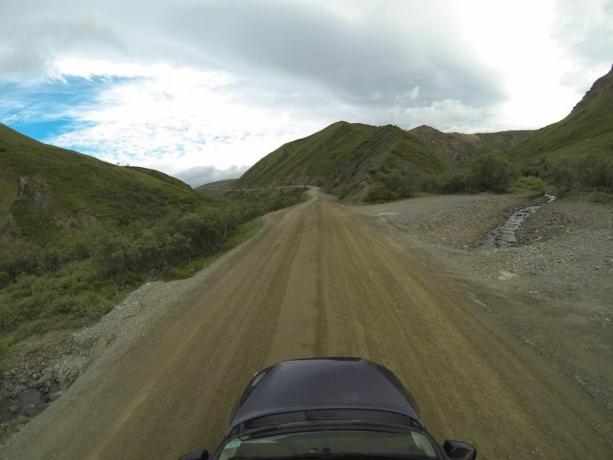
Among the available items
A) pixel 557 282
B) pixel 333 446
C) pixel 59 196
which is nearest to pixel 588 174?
pixel 557 282

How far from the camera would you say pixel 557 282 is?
9.48m

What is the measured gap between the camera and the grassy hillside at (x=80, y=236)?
12.6 meters

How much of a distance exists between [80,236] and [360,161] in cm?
6476

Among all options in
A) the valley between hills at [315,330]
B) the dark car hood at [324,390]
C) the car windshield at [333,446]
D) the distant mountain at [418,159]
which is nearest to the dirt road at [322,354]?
the valley between hills at [315,330]

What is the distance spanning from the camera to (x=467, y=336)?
698 cm

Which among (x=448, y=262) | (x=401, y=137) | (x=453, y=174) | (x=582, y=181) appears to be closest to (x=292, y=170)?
(x=401, y=137)

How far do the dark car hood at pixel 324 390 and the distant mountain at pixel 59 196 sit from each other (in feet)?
142

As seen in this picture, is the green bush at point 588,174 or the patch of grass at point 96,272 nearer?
the patch of grass at point 96,272

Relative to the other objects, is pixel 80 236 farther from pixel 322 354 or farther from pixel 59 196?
pixel 322 354

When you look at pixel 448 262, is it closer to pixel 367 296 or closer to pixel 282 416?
pixel 367 296

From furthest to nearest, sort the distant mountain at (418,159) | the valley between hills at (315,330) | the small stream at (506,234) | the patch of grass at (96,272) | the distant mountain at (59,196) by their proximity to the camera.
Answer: the distant mountain at (59,196) < the distant mountain at (418,159) < the small stream at (506,234) < the patch of grass at (96,272) < the valley between hills at (315,330)

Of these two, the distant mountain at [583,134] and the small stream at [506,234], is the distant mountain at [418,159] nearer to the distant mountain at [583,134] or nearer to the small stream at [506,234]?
the distant mountain at [583,134]

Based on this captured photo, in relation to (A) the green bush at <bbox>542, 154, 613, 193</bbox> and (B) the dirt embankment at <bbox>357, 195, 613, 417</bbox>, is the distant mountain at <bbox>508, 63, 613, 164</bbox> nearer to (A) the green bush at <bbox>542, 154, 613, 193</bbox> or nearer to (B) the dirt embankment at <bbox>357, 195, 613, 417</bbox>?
(A) the green bush at <bbox>542, 154, 613, 193</bbox>

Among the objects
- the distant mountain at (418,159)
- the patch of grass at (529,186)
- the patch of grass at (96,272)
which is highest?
the distant mountain at (418,159)
